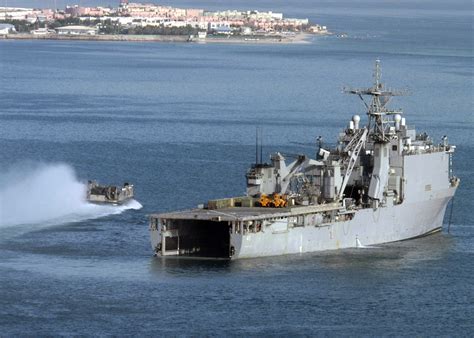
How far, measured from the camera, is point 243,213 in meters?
61.5

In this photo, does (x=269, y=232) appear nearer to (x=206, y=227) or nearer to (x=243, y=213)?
(x=243, y=213)

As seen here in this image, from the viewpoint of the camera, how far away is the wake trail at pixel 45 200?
67875 mm

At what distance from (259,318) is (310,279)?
6.33m

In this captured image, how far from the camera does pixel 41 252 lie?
6038 cm

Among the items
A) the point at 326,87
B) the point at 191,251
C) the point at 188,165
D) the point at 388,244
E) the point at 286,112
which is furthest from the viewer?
the point at 326,87

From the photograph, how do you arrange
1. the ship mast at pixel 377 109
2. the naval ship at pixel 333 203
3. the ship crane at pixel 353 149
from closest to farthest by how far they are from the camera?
the naval ship at pixel 333 203
the ship crane at pixel 353 149
the ship mast at pixel 377 109

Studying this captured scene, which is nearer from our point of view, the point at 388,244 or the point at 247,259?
the point at 247,259

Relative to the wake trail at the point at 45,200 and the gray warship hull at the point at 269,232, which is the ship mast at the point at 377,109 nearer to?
the gray warship hull at the point at 269,232

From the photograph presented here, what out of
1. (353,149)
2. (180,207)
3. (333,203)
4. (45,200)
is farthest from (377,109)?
(45,200)

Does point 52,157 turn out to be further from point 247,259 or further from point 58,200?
point 247,259

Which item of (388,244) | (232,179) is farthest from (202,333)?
(232,179)

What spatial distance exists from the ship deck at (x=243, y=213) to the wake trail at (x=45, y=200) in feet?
25.8

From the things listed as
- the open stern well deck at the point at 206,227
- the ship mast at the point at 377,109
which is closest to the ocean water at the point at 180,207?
the open stern well deck at the point at 206,227

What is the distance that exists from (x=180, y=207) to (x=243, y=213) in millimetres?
11356
